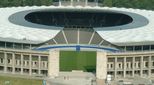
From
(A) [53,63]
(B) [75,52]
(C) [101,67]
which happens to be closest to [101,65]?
(C) [101,67]

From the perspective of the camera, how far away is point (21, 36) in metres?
130

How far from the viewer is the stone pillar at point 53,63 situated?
397ft

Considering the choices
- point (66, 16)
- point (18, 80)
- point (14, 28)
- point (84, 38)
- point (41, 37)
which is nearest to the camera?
point (18, 80)

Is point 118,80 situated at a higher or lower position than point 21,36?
lower

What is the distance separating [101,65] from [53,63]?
12.0m

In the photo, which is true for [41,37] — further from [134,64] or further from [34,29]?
[134,64]

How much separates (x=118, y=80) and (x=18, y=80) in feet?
81.7

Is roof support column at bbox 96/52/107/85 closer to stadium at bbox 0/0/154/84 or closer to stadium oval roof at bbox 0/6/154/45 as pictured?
stadium at bbox 0/0/154/84

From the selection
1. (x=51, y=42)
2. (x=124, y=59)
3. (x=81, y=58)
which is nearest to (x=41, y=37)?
(x=51, y=42)

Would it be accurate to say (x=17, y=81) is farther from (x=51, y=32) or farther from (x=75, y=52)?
(x=51, y=32)

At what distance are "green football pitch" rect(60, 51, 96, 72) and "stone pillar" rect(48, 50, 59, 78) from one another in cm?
412


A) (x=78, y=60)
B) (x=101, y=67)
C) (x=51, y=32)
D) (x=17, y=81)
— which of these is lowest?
(x=17, y=81)

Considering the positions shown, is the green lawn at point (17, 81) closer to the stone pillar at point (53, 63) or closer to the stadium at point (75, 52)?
the stone pillar at point (53, 63)

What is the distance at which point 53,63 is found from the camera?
121375 mm
